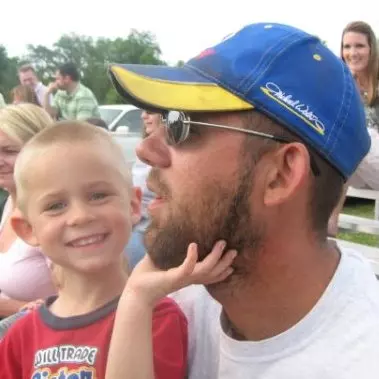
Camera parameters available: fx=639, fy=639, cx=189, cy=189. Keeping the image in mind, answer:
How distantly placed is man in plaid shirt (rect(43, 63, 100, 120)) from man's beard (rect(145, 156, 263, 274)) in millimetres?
7163

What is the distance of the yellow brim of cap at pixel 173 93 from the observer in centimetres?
144

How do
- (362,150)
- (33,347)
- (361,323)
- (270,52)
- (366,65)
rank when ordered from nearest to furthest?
(361,323), (270,52), (362,150), (33,347), (366,65)

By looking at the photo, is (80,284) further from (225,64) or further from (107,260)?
(225,64)

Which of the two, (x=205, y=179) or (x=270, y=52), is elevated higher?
(x=270, y=52)

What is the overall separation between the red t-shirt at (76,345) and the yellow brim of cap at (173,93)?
59 cm

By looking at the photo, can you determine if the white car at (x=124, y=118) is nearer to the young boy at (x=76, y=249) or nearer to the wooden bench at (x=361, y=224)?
the wooden bench at (x=361, y=224)

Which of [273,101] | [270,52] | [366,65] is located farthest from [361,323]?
[366,65]

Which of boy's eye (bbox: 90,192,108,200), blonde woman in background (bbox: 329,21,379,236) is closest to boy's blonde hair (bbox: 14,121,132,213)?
boy's eye (bbox: 90,192,108,200)

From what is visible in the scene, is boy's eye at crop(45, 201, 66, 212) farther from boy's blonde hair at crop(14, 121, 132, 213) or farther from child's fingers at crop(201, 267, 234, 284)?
child's fingers at crop(201, 267, 234, 284)

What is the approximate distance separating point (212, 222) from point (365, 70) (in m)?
3.92

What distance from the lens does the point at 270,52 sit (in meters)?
1.44

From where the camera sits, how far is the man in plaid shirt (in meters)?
8.56

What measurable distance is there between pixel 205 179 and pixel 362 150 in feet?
1.31

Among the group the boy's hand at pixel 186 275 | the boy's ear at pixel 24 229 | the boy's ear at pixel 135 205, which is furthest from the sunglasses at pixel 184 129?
the boy's ear at pixel 24 229
